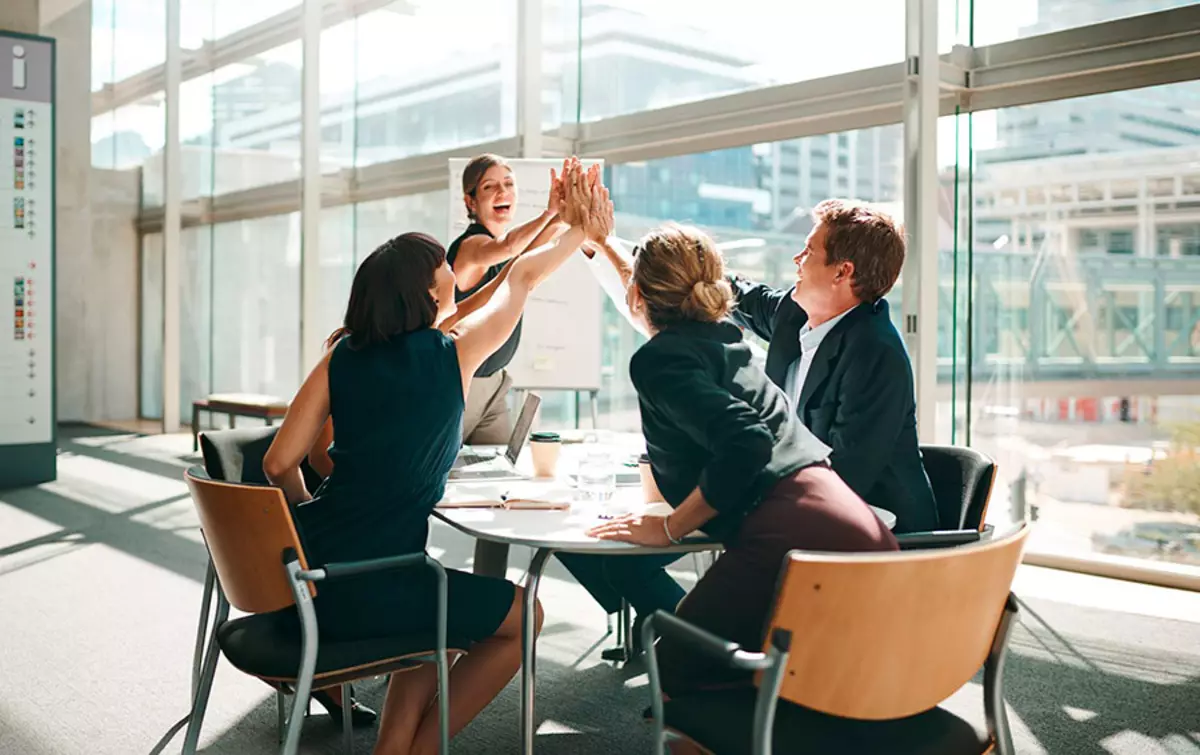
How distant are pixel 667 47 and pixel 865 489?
4383 mm

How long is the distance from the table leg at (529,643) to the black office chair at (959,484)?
34.3 inches

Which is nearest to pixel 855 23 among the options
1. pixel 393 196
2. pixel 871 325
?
pixel 871 325

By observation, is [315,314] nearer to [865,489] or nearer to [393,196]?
[393,196]

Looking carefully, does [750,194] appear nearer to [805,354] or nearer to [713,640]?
[805,354]

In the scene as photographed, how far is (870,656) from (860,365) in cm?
106

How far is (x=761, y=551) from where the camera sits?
78.1 inches

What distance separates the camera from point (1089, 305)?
195 inches

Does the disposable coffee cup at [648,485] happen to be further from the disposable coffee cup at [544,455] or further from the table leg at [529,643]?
the disposable coffee cup at [544,455]

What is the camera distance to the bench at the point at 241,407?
8.68m

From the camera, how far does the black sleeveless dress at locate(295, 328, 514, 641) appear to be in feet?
7.74

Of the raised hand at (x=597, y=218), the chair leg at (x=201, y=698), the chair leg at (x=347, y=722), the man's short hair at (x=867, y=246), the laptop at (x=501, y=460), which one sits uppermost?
the raised hand at (x=597, y=218)

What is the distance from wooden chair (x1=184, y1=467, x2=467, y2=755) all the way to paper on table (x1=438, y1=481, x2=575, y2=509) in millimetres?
304

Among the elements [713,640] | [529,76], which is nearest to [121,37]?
[529,76]

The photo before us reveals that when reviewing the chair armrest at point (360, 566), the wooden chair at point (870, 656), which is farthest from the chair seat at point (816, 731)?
the chair armrest at point (360, 566)
